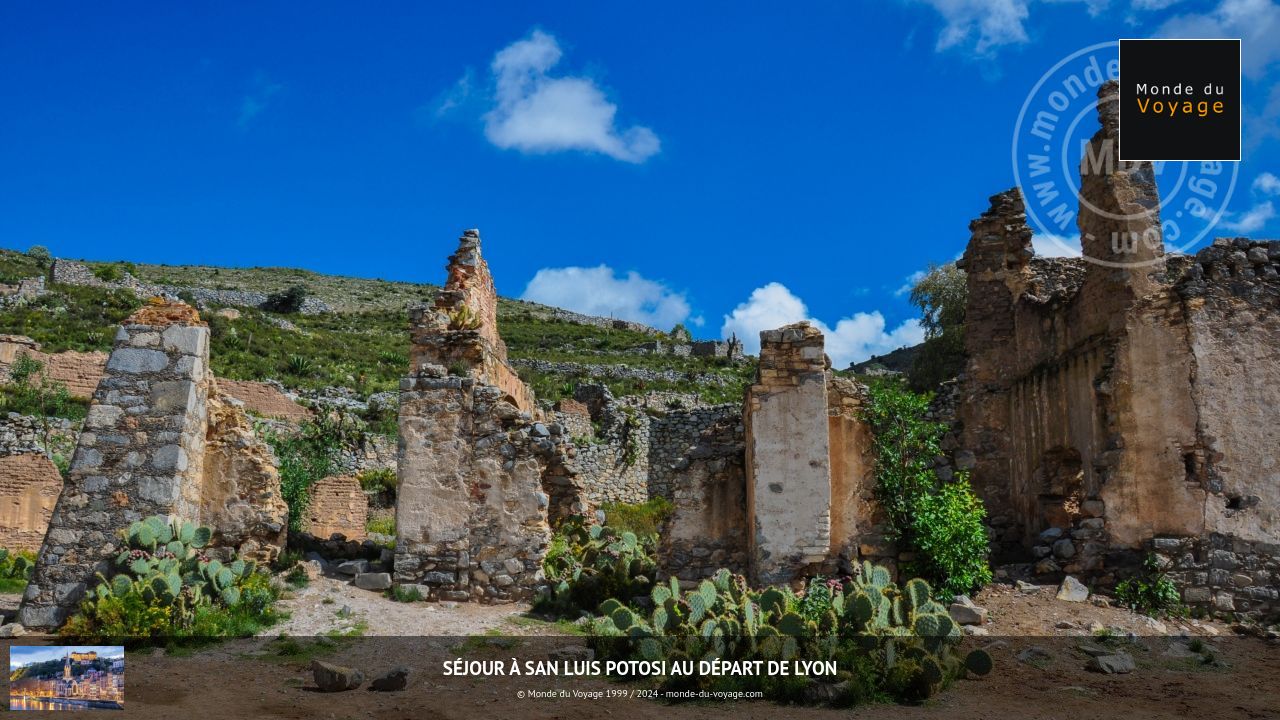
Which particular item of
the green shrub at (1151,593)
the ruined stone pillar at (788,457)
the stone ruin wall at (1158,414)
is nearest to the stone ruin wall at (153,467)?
the ruined stone pillar at (788,457)

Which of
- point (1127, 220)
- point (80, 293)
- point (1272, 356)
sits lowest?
point (1272, 356)

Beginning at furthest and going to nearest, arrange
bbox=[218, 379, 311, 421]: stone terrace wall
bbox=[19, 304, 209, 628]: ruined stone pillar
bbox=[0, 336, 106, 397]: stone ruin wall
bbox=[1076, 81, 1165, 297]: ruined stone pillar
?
1. bbox=[218, 379, 311, 421]: stone terrace wall
2. bbox=[0, 336, 106, 397]: stone ruin wall
3. bbox=[1076, 81, 1165, 297]: ruined stone pillar
4. bbox=[19, 304, 209, 628]: ruined stone pillar

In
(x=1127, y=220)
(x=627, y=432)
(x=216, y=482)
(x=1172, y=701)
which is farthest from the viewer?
(x=627, y=432)

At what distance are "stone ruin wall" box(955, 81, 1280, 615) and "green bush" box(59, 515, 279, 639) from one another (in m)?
9.73

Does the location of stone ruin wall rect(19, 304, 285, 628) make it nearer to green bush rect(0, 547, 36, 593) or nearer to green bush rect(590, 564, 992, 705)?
green bush rect(0, 547, 36, 593)

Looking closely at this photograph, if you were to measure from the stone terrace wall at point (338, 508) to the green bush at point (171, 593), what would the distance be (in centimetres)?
762

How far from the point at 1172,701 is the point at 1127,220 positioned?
671cm

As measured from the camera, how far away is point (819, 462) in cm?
1110

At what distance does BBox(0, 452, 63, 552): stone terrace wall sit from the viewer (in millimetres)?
17484

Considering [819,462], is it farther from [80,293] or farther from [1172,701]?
[80,293]

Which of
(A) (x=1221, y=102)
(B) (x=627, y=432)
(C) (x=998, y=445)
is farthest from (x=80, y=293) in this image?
(A) (x=1221, y=102)

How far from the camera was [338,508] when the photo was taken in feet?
61.7

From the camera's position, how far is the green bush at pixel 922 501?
11.0 meters

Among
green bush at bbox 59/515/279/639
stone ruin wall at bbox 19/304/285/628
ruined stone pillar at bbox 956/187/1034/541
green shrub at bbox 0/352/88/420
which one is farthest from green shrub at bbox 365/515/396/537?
green shrub at bbox 0/352/88/420
